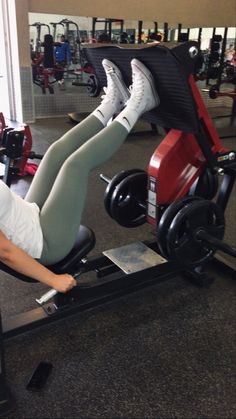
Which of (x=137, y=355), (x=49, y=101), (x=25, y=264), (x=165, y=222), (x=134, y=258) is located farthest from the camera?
(x=49, y=101)

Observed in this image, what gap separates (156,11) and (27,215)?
218 inches

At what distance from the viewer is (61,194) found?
4.53 ft

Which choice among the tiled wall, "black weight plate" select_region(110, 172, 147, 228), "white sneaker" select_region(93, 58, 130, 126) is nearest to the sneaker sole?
"white sneaker" select_region(93, 58, 130, 126)

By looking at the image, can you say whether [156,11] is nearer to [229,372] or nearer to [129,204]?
[129,204]

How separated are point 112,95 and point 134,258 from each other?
2.70 feet

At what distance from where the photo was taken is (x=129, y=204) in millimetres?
2004

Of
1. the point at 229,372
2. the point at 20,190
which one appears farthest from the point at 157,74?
the point at 20,190

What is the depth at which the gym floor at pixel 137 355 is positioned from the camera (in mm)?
1281

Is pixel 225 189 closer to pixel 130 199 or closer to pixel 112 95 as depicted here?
pixel 130 199

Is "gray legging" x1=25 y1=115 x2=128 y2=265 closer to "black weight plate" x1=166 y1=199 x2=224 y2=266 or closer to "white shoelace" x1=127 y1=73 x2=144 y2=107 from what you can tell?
"white shoelace" x1=127 y1=73 x2=144 y2=107

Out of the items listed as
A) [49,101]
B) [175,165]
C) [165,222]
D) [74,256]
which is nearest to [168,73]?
[175,165]

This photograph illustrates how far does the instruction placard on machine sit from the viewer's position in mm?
1707

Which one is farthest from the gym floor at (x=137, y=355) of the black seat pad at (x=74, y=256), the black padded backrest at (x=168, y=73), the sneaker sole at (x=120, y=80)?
the sneaker sole at (x=120, y=80)

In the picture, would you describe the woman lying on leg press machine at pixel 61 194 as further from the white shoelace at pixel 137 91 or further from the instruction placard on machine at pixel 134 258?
the instruction placard on machine at pixel 134 258
